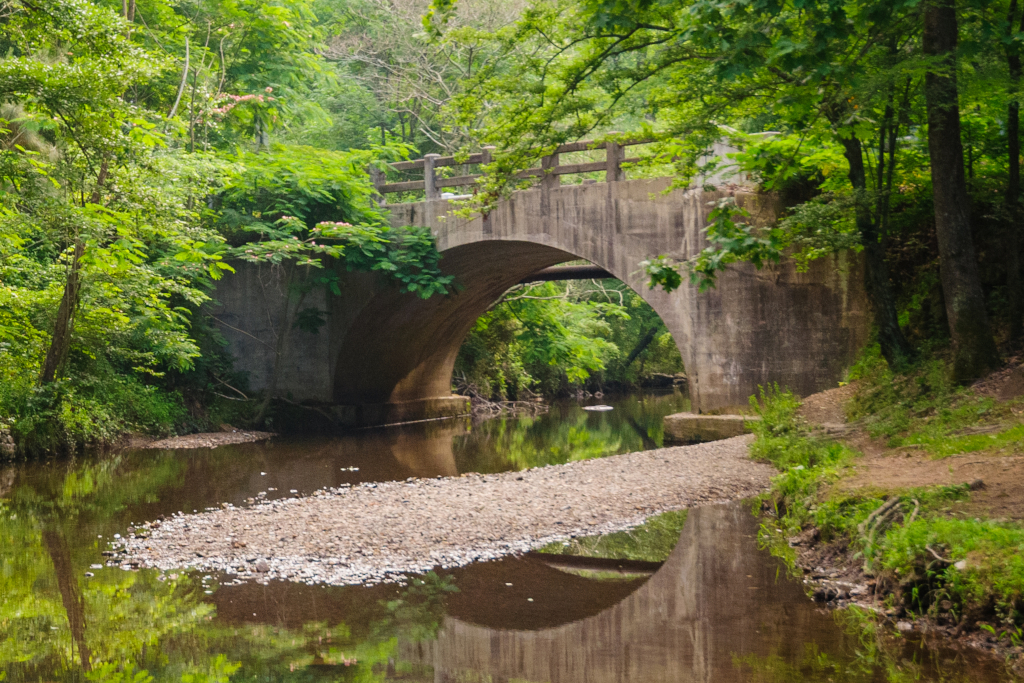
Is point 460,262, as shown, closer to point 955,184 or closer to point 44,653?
point 955,184

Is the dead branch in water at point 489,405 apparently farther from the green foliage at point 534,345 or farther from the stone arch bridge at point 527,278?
the stone arch bridge at point 527,278

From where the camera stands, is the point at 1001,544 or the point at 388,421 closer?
the point at 1001,544

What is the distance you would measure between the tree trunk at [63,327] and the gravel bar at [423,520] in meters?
4.72

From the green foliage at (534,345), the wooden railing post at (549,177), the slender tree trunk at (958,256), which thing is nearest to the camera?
the slender tree trunk at (958,256)

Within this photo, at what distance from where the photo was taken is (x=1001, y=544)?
4172 millimetres

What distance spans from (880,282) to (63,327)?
31.2 feet

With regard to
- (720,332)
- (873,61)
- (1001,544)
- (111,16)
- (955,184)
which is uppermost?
(111,16)

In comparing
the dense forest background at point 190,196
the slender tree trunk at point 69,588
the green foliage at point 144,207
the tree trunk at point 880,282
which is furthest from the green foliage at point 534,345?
the slender tree trunk at point 69,588

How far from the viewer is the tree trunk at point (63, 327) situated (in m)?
11.4

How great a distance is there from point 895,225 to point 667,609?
634cm

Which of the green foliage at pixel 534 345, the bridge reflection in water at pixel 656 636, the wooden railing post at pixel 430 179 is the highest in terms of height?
the wooden railing post at pixel 430 179

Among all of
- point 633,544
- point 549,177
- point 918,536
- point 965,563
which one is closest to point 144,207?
point 549,177

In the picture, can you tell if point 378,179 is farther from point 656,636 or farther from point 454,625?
point 656,636

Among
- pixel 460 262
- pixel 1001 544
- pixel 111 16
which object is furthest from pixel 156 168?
pixel 1001 544
